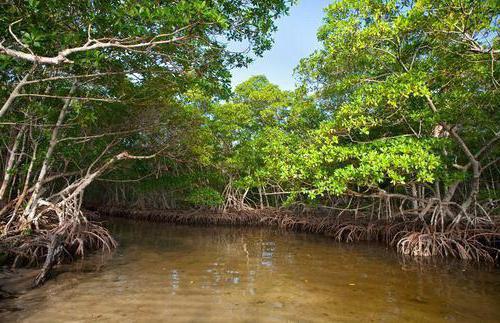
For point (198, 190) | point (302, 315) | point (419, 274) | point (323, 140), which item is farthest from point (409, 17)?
point (198, 190)

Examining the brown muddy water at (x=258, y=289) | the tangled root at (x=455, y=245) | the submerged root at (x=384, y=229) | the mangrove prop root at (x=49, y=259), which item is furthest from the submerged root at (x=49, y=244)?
the tangled root at (x=455, y=245)

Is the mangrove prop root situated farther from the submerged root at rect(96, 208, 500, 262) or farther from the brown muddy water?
the submerged root at rect(96, 208, 500, 262)

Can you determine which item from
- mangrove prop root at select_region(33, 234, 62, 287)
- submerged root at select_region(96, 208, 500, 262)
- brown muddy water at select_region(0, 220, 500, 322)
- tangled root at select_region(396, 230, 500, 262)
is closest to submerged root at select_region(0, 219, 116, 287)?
mangrove prop root at select_region(33, 234, 62, 287)

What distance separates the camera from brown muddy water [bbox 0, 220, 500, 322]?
12.9ft

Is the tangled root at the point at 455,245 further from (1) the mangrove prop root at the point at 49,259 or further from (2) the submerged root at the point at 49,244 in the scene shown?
(1) the mangrove prop root at the point at 49,259

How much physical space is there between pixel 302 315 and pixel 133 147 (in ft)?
28.9

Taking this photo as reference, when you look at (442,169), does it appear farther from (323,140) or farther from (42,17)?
(42,17)

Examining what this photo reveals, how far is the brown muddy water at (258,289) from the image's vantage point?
12.9 feet

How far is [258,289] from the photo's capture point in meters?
5.00

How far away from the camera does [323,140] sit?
8578 millimetres

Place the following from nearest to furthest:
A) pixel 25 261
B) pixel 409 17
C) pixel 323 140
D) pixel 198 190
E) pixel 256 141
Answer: pixel 25 261
pixel 409 17
pixel 323 140
pixel 256 141
pixel 198 190

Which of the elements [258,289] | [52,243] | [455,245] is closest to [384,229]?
[455,245]

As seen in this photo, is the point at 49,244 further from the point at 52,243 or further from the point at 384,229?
the point at 384,229

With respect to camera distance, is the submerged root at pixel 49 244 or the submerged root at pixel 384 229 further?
the submerged root at pixel 384 229
